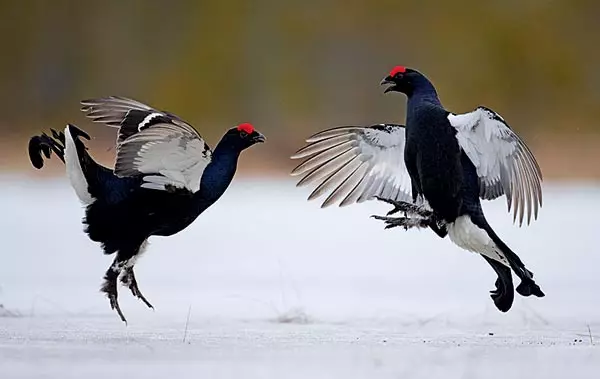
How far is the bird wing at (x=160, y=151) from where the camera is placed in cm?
267

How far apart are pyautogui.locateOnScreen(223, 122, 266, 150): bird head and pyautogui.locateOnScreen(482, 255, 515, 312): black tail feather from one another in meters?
0.75

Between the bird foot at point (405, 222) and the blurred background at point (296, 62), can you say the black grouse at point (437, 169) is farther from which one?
the blurred background at point (296, 62)

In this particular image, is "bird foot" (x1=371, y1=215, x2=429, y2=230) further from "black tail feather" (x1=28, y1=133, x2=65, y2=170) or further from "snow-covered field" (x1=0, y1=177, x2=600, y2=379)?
"black tail feather" (x1=28, y1=133, x2=65, y2=170)

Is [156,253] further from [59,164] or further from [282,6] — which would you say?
[282,6]

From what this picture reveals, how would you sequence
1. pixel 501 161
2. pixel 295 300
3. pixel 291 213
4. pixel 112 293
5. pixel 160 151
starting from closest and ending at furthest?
pixel 160 151, pixel 112 293, pixel 501 161, pixel 295 300, pixel 291 213

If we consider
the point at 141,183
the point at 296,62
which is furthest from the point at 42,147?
the point at 296,62

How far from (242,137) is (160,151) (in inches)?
10.2

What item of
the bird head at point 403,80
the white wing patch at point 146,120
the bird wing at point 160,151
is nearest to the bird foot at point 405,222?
the bird head at point 403,80

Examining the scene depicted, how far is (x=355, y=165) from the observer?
317 centimetres

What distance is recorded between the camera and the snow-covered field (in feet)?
7.70

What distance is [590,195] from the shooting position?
16.0 feet

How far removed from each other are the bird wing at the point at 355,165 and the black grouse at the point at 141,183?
1.14ft

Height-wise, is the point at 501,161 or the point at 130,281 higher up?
the point at 501,161

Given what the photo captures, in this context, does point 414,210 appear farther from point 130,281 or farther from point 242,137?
point 130,281
